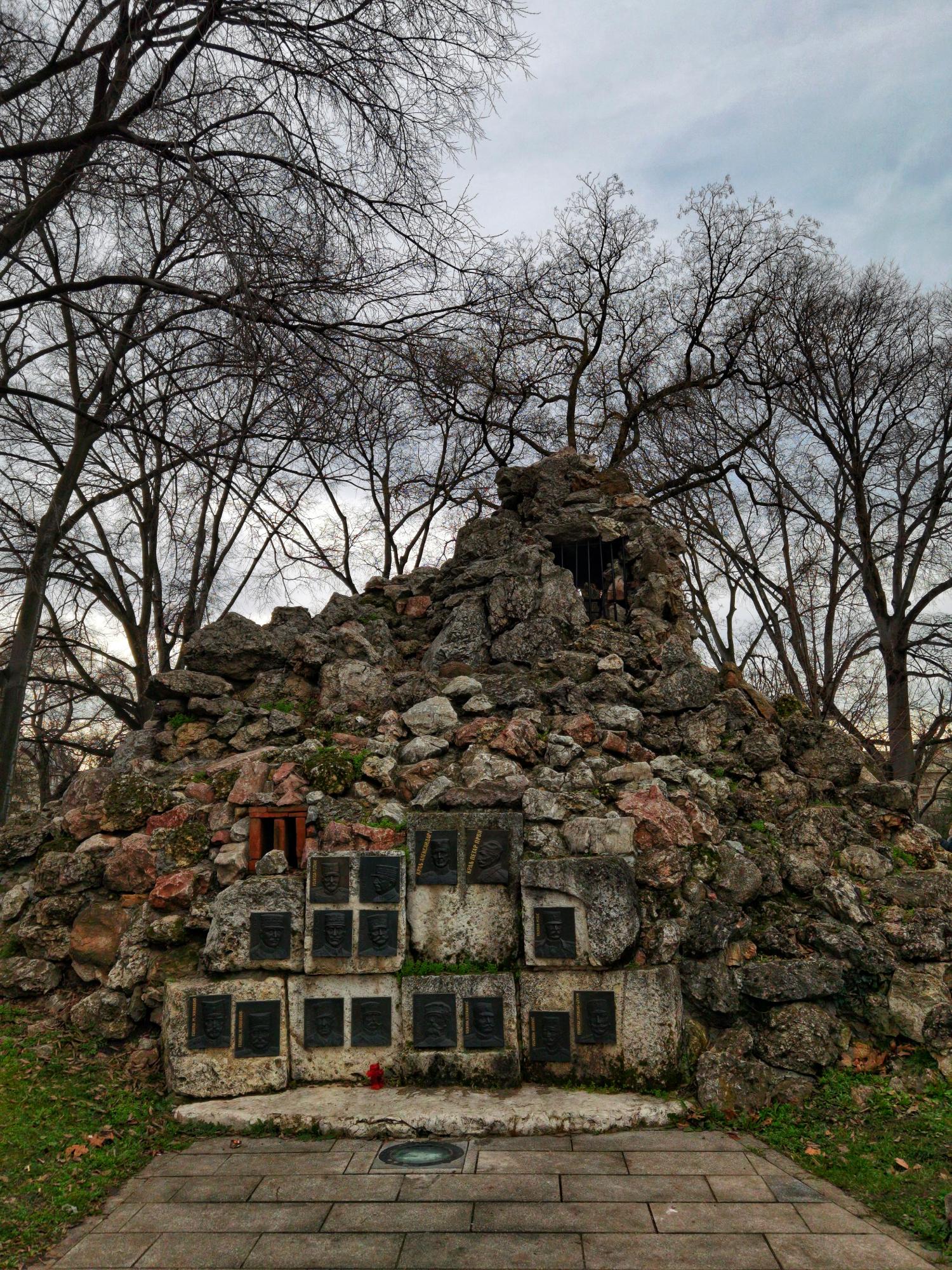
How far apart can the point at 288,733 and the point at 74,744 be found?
5334 millimetres

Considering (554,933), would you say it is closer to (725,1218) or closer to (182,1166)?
(725,1218)

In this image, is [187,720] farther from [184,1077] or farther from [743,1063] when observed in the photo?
[743,1063]

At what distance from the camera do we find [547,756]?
25.5 ft

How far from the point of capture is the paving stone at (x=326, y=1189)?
4.72m

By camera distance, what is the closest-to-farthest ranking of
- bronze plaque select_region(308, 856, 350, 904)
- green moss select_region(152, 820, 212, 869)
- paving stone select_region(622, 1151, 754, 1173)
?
1. paving stone select_region(622, 1151, 754, 1173)
2. bronze plaque select_region(308, 856, 350, 904)
3. green moss select_region(152, 820, 212, 869)

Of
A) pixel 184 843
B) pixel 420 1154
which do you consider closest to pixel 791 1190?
pixel 420 1154

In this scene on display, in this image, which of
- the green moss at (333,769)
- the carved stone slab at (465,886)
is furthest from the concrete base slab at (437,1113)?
the green moss at (333,769)

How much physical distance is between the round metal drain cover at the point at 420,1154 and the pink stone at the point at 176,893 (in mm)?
2419

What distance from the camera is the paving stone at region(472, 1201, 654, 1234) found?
14.4ft

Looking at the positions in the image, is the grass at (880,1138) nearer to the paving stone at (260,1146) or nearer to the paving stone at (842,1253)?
the paving stone at (842,1253)

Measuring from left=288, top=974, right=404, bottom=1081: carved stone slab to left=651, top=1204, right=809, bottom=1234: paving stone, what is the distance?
225 centimetres

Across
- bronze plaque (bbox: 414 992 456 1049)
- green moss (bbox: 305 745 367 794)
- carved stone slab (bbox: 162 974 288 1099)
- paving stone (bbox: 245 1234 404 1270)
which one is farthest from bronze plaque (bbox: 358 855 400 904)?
paving stone (bbox: 245 1234 404 1270)

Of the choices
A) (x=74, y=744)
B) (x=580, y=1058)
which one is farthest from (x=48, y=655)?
(x=580, y=1058)

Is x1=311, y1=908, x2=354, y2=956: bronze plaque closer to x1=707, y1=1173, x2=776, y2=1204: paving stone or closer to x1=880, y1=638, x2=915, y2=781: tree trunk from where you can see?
x1=707, y1=1173, x2=776, y2=1204: paving stone
